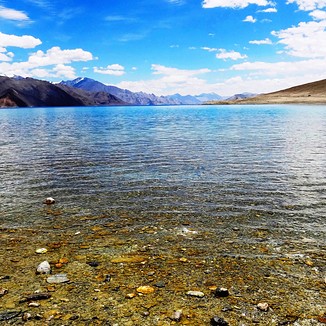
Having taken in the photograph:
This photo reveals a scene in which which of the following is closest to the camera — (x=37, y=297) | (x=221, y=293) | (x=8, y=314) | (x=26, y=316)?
(x=26, y=316)

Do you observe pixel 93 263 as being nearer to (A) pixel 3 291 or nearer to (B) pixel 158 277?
(B) pixel 158 277

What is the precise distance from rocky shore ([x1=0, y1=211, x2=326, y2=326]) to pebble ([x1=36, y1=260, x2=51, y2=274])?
1.1 inches

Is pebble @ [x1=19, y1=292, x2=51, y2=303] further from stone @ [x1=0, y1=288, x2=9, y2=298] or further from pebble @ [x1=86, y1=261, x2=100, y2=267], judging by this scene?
pebble @ [x1=86, y1=261, x2=100, y2=267]

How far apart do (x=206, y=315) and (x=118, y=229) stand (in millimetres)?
5648

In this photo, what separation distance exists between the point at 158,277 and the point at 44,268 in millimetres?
3087

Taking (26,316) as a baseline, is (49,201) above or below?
above

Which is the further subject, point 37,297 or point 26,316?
point 37,297

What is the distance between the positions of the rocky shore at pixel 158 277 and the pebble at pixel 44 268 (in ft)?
0.09

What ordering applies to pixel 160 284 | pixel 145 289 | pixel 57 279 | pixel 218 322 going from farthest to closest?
1. pixel 57 279
2. pixel 160 284
3. pixel 145 289
4. pixel 218 322

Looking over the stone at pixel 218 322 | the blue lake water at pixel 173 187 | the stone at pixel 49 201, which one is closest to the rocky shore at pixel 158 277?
the stone at pixel 218 322

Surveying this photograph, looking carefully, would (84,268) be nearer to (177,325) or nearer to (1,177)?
(177,325)

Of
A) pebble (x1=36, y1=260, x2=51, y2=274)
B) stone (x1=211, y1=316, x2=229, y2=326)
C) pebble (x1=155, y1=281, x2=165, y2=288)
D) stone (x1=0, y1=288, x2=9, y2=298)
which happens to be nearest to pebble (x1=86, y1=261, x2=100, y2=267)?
pebble (x1=36, y1=260, x2=51, y2=274)

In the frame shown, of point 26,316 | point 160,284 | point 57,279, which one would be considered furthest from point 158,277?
point 26,316

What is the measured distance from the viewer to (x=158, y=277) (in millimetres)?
8125
